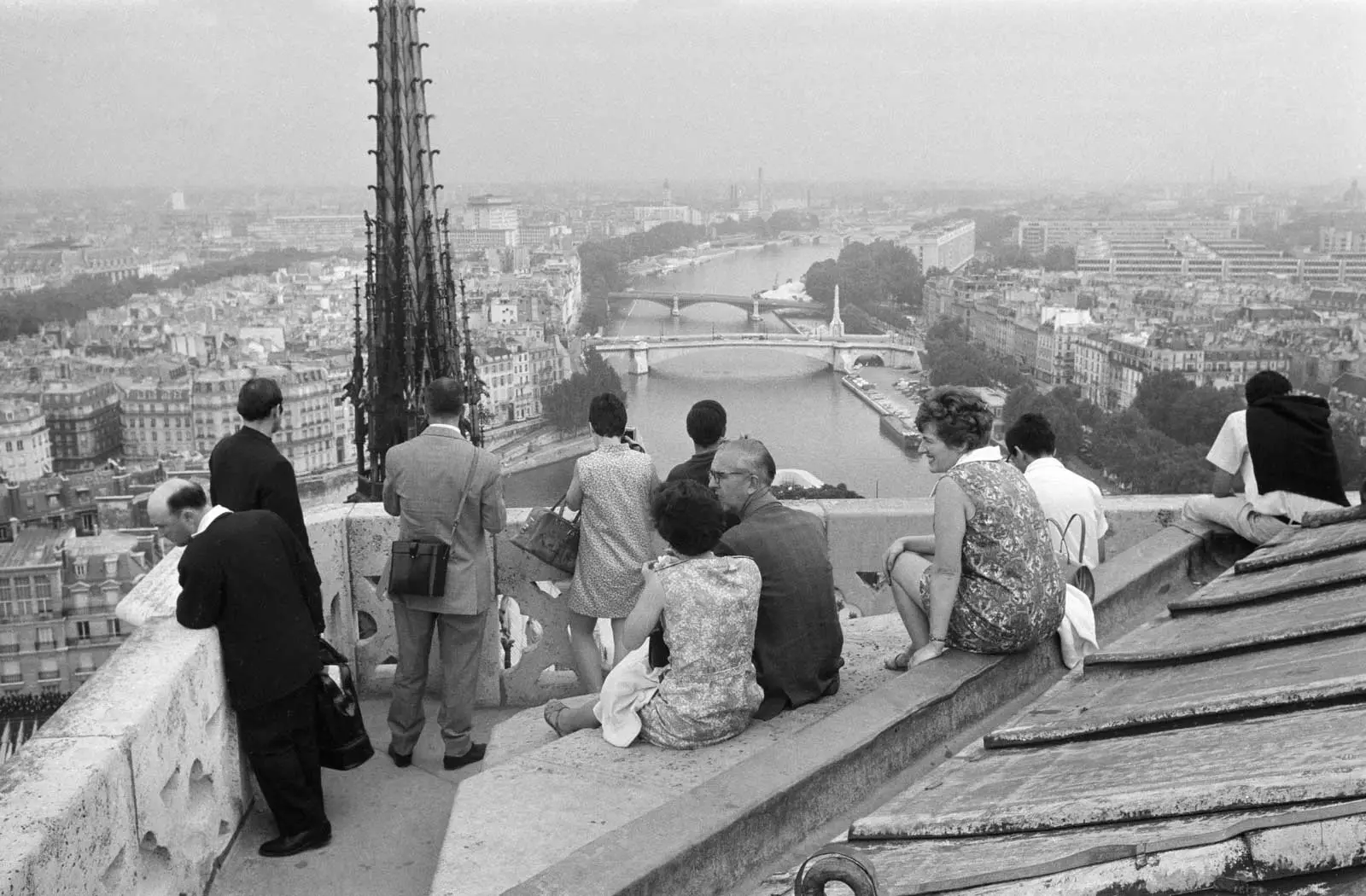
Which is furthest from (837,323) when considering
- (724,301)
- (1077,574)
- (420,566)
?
(420,566)

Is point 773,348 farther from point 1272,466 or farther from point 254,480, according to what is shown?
point 254,480

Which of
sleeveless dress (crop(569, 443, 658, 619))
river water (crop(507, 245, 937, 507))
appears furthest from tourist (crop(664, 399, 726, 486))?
river water (crop(507, 245, 937, 507))

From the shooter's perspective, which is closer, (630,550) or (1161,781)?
(1161,781)

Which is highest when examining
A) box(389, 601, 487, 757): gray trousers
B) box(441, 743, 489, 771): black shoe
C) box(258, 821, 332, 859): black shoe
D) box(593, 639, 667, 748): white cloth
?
box(593, 639, 667, 748): white cloth

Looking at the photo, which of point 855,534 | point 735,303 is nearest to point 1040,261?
point 735,303

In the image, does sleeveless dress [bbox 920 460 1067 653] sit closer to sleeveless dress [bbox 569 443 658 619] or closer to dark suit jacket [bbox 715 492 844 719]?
dark suit jacket [bbox 715 492 844 719]

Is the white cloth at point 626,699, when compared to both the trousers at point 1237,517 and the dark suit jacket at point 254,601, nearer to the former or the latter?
the dark suit jacket at point 254,601

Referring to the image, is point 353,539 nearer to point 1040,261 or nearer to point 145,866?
point 145,866
